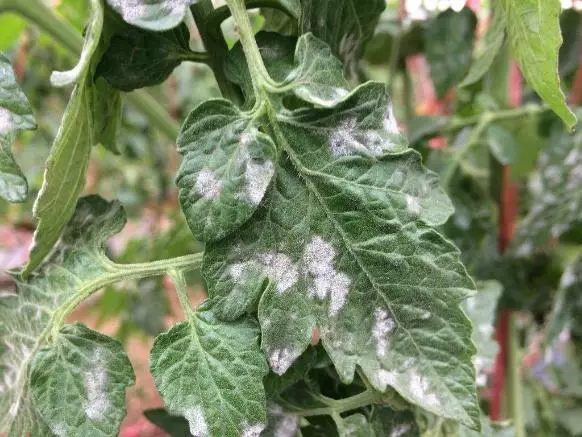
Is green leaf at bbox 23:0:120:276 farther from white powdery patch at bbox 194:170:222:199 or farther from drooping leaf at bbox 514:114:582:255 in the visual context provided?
drooping leaf at bbox 514:114:582:255

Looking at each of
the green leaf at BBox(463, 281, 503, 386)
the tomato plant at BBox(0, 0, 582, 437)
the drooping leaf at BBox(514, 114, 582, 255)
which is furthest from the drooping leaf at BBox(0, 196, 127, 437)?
the drooping leaf at BBox(514, 114, 582, 255)

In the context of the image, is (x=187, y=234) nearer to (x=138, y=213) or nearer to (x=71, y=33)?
(x=71, y=33)

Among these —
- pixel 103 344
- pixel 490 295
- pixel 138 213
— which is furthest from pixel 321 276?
pixel 138 213

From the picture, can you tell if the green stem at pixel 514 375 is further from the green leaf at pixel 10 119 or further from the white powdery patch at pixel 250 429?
the green leaf at pixel 10 119

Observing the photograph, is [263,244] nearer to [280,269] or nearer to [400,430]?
[280,269]

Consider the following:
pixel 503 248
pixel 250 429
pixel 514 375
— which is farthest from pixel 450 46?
pixel 250 429
